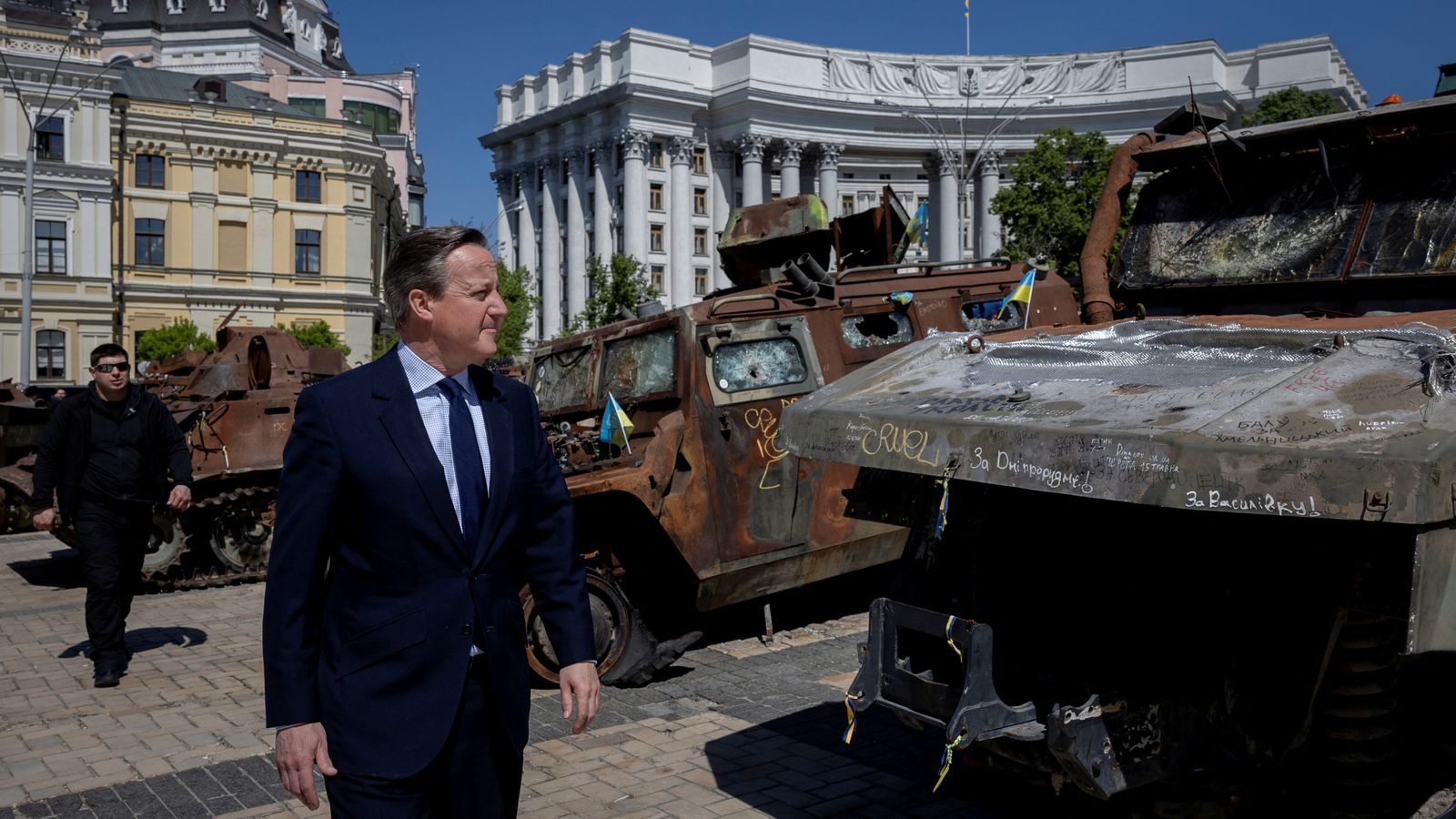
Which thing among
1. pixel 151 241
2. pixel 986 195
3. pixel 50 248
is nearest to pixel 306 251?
pixel 151 241

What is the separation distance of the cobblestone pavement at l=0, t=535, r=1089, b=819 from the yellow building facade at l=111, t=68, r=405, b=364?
3529 centimetres

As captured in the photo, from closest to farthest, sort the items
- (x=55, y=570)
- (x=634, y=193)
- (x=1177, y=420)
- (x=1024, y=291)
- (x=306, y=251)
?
(x=1177, y=420) → (x=1024, y=291) → (x=55, y=570) → (x=306, y=251) → (x=634, y=193)

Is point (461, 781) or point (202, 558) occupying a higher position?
point (461, 781)

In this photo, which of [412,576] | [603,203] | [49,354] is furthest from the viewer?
[603,203]

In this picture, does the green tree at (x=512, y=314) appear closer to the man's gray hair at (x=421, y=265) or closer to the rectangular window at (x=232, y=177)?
the rectangular window at (x=232, y=177)

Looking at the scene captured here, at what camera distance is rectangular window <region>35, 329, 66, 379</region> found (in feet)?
130

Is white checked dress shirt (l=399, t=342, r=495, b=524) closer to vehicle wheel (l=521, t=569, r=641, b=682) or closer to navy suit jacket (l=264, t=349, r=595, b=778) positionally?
navy suit jacket (l=264, t=349, r=595, b=778)

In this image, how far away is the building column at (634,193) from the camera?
243 feet

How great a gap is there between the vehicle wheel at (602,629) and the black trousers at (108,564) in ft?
8.63

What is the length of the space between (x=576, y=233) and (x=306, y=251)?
36.1 m

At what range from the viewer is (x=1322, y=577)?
3658 millimetres

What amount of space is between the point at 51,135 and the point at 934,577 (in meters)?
42.2

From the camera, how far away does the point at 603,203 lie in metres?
77.1

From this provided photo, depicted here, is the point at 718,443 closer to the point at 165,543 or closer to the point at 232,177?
the point at 165,543
